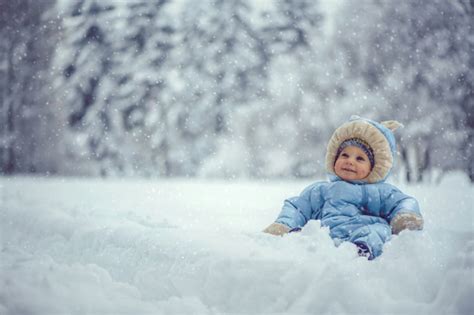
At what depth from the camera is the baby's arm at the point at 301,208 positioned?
217 cm

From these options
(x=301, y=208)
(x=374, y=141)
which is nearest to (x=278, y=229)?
(x=301, y=208)

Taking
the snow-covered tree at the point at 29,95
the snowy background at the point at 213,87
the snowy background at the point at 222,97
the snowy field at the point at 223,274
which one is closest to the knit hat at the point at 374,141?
the snowy field at the point at 223,274

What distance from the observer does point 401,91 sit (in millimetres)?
6754

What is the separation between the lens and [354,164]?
2229 millimetres

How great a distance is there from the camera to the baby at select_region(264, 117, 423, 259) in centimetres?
208

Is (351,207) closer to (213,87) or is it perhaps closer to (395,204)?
(395,204)

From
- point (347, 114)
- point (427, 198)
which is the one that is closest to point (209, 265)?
point (427, 198)

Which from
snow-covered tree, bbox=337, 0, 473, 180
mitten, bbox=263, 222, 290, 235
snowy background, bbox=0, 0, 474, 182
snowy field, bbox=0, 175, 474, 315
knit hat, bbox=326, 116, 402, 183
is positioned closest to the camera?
snowy field, bbox=0, 175, 474, 315

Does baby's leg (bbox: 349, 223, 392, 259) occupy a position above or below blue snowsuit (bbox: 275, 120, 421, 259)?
below

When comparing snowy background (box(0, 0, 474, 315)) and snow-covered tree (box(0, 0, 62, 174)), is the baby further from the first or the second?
snow-covered tree (box(0, 0, 62, 174))

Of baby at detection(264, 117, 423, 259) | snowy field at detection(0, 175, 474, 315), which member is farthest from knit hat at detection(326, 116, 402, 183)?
snowy field at detection(0, 175, 474, 315)

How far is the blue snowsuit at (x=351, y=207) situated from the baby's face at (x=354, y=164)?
3 centimetres

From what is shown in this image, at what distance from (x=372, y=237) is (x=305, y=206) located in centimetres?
46

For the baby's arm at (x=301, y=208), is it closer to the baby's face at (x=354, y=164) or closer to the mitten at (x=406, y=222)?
the baby's face at (x=354, y=164)
